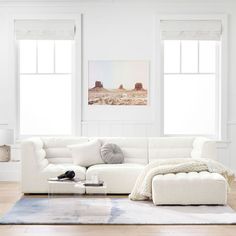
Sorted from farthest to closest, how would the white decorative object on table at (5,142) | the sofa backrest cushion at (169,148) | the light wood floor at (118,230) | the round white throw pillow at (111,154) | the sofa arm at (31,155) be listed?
1. the white decorative object on table at (5,142)
2. the sofa backrest cushion at (169,148)
3. the round white throw pillow at (111,154)
4. the sofa arm at (31,155)
5. the light wood floor at (118,230)

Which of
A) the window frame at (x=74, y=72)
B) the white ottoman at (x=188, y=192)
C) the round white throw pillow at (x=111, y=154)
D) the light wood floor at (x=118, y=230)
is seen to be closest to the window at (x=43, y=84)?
the window frame at (x=74, y=72)

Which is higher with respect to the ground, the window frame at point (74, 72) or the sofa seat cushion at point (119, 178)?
the window frame at point (74, 72)

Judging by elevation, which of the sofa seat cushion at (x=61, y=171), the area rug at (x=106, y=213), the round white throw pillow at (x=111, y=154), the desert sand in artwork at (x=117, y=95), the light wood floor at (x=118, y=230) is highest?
the desert sand in artwork at (x=117, y=95)

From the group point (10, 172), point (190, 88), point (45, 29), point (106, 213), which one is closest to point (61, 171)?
point (106, 213)

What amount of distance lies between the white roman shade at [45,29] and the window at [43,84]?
0.15 meters

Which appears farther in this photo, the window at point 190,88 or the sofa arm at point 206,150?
the window at point 190,88

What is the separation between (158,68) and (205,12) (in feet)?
4.00

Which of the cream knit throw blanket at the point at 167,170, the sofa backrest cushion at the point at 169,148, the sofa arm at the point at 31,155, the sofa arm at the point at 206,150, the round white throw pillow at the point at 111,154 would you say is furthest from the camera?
the sofa backrest cushion at the point at 169,148

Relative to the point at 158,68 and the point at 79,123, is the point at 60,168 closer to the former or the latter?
the point at 79,123

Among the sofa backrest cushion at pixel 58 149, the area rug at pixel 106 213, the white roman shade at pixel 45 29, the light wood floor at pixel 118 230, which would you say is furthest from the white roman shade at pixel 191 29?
the light wood floor at pixel 118 230

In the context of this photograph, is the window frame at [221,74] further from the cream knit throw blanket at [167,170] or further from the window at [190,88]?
the cream knit throw blanket at [167,170]

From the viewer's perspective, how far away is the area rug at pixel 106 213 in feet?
17.4

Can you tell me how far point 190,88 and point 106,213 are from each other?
145 inches

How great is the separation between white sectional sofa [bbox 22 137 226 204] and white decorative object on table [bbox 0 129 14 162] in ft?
1.79
